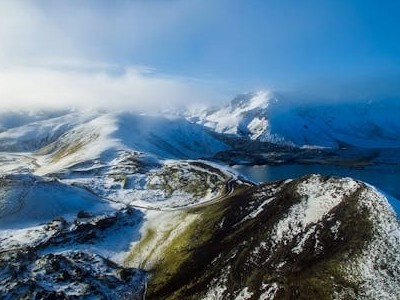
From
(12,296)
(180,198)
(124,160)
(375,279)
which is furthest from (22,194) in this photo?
(375,279)

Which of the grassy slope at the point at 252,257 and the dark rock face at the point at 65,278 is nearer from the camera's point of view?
the grassy slope at the point at 252,257

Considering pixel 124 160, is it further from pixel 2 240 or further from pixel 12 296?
pixel 12 296

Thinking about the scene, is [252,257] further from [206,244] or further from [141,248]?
[141,248]

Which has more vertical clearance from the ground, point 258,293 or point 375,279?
point 375,279

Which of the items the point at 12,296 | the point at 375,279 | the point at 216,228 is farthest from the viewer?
the point at 216,228

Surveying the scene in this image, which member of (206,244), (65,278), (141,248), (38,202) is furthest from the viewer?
(38,202)

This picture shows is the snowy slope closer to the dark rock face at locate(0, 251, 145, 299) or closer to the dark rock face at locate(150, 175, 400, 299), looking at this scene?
the dark rock face at locate(0, 251, 145, 299)

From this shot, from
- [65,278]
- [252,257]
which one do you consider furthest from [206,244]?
[65,278]

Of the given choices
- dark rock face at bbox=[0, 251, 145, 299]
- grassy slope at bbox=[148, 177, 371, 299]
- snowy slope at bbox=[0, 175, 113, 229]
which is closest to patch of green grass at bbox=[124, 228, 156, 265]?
dark rock face at bbox=[0, 251, 145, 299]

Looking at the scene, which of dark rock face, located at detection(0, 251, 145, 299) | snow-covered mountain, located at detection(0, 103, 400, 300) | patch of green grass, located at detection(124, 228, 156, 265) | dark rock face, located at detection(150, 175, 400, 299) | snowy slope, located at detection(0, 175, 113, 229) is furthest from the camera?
snowy slope, located at detection(0, 175, 113, 229)

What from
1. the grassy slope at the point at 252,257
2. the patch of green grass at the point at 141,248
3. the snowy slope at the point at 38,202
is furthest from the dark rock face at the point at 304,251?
the snowy slope at the point at 38,202

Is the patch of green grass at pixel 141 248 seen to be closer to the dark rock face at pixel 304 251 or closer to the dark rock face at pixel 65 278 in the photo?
the dark rock face at pixel 65 278
